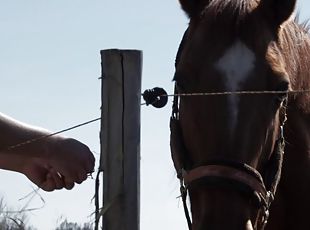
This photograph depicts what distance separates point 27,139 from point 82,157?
32cm

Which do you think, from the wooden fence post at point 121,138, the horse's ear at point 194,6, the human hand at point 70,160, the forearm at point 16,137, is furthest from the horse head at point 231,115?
the forearm at point 16,137

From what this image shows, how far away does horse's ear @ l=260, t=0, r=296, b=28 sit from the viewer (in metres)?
4.73

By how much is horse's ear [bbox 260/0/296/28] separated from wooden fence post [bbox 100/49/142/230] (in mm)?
1109

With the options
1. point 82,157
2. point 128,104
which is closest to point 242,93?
point 128,104

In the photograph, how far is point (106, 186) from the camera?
3879 millimetres

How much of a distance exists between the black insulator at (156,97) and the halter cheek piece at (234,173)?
0.35 meters

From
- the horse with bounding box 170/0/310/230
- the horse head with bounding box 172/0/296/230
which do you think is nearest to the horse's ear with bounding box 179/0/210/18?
the horse with bounding box 170/0/310/230

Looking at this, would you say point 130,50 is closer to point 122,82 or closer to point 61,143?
point 122,82

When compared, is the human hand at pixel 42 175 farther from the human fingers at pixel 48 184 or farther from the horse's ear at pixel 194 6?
the horse's ear at pixel 194 6

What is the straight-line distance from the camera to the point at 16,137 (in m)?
3.99

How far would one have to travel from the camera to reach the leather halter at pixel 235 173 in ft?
13.4

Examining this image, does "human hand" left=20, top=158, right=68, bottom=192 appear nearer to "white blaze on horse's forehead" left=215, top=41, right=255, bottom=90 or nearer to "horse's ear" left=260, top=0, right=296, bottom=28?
"white blaze on horse's forehead" left=215, top=41, right=255, bottom=90

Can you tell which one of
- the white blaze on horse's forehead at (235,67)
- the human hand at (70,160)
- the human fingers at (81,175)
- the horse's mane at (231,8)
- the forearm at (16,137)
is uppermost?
the horse's mane at (231,8)

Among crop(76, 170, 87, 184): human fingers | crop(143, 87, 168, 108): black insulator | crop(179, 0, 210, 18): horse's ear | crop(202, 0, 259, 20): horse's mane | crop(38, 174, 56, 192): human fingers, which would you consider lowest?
crop(38, 174, 56, 192): human fingers
